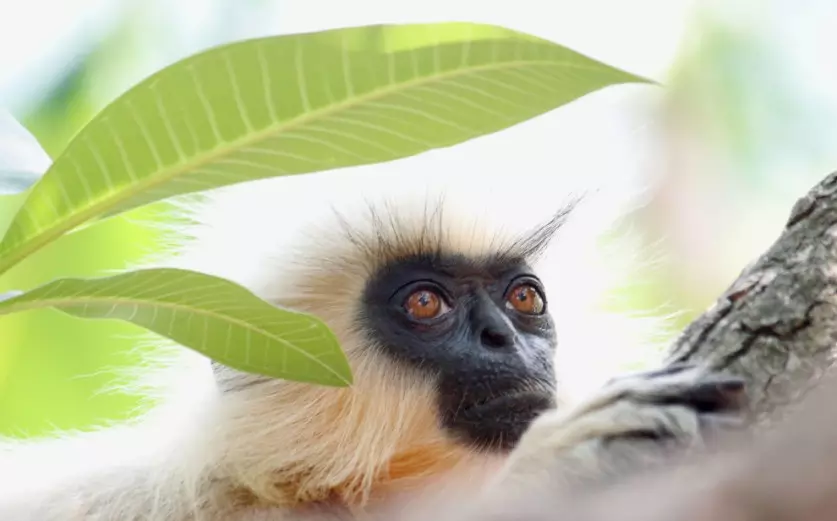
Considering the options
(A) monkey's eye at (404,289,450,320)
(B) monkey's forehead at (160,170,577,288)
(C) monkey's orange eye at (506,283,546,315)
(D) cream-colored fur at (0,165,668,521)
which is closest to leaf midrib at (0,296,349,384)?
(D) cream-colored fur at (0,165,668,521)

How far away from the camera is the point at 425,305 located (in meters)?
3.05

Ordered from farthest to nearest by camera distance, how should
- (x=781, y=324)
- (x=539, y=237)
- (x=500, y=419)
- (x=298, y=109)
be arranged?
(x=539, y=237) → (x=500, y=419) → (x=781, y=324) → (x=298, y=109)

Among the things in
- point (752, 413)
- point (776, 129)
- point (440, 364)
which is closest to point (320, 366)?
point (752, 413)

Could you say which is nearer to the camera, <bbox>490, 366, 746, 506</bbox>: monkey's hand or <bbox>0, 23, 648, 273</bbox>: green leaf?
<bbox>0, 23, 648, 273</bbox>: green leaf

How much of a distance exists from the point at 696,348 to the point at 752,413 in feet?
0.97

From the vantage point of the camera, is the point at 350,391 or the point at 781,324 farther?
the point at 350,391

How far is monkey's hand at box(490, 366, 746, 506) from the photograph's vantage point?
1922 millimetres

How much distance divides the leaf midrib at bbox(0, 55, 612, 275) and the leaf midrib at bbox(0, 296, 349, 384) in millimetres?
64

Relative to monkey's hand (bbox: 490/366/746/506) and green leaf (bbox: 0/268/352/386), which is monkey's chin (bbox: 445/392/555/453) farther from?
green leaf (bbox: 0/268/352/386)

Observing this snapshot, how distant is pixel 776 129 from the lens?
7285mm

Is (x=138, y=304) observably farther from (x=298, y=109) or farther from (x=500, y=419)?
(x=500, y=419)

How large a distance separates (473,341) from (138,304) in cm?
139

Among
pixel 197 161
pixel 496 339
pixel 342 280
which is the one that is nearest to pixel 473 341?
pixel 496 339

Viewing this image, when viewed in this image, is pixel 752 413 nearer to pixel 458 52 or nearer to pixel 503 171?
pixel 458 52
